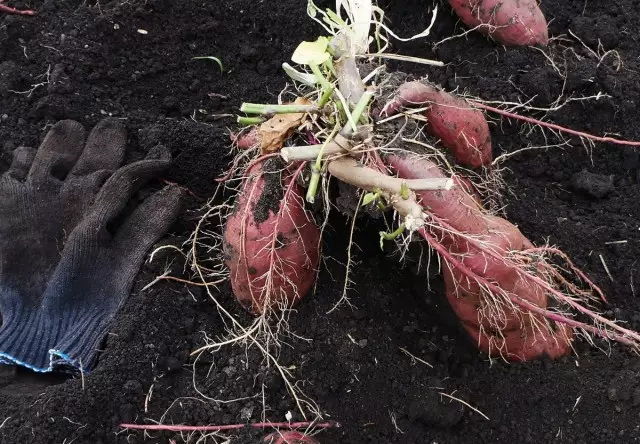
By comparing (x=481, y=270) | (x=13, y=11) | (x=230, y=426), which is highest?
(x=13, y=11)

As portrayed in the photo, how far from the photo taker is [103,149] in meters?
1.59

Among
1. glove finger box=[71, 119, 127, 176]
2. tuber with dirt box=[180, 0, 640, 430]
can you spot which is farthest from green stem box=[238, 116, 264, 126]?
glove finger box=[71, 119, 127, 176]

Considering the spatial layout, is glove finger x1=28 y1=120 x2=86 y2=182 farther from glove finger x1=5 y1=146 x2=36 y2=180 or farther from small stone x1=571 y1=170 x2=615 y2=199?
small stone x1=571 y1=170 x2=615 y2=199

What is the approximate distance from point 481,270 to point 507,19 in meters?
0.83

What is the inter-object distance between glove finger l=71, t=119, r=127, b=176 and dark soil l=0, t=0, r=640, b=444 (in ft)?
0.15

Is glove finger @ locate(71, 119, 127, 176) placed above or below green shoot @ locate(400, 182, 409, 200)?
below

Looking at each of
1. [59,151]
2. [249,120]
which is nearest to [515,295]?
[249,120]

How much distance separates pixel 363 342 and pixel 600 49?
3.77 ft

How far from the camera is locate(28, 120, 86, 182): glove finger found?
1.53 meters

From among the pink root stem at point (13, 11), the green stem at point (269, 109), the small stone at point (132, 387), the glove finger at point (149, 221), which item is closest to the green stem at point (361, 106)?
the green stem at point (269, 109)

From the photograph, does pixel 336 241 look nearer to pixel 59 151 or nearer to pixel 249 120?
pixel 249 120

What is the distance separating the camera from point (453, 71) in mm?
1700

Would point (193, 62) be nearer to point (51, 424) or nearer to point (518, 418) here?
point (51, 424)

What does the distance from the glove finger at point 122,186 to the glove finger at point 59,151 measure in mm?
179
